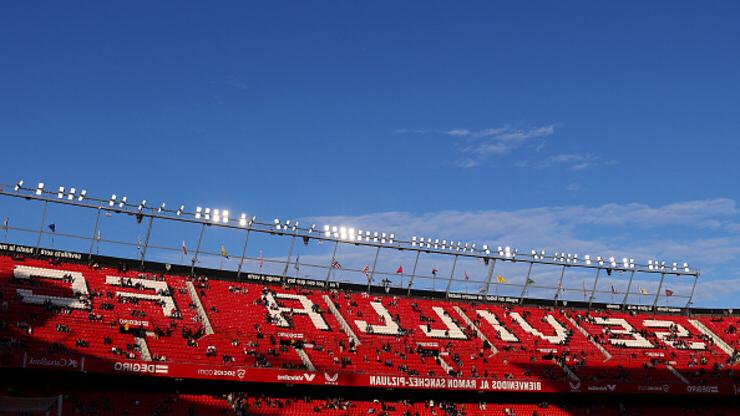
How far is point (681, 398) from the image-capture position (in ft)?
256

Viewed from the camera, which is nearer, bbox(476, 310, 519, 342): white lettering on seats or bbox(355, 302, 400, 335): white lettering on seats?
bbox(355, 302, 400, 335): white lettering on seats

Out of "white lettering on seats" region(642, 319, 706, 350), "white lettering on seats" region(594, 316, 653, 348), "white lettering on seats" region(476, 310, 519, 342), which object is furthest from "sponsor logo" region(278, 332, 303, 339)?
"white lettering on seats" region(642, 319, 706, 350)

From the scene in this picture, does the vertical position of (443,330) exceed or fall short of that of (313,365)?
it exceeds it

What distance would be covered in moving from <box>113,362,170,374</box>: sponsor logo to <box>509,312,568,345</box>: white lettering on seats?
4572cm

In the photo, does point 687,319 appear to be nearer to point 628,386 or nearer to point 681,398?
point 681,398

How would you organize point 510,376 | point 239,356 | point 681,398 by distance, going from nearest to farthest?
1. point 239,356
2. point 510,376
3. point 681,398

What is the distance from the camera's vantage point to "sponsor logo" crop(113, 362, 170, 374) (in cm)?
5278

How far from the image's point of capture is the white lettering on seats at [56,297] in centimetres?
5969

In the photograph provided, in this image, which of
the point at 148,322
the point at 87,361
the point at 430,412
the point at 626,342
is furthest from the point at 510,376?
the point at 87,361

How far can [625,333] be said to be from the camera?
90.5m

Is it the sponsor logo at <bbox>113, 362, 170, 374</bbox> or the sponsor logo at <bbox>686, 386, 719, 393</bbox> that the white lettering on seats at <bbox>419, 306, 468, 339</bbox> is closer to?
the sponsor logo at <bbox>686, 386, 719, 393</bbox>

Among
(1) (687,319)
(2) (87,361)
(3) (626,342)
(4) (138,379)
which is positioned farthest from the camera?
(1) (687,319)

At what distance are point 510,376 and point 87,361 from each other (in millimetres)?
38492

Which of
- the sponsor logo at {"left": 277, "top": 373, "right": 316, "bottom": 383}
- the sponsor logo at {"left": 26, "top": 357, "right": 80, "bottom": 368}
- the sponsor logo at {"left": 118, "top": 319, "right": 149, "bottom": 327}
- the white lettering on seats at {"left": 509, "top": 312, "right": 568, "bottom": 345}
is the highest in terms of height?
the white lettering on seats at {"left": 509, "top": 312, "right": 568, "bottom": 345}
